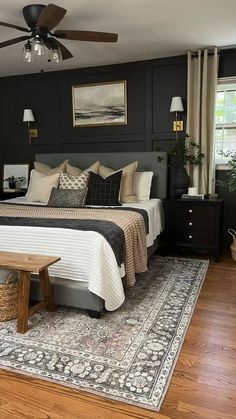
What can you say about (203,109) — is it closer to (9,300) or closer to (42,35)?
(42,35)

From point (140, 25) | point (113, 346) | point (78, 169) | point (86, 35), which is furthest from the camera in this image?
point (78, 169)

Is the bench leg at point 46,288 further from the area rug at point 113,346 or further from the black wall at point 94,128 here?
the black wall at point 94,128

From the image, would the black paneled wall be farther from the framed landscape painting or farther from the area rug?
the area rug

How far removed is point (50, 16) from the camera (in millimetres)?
2242

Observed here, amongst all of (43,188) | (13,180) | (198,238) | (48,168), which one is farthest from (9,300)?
(13,180)

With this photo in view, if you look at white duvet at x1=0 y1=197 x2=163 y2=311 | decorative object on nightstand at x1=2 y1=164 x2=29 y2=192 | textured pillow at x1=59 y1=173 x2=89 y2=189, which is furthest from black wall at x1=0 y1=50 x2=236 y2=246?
white duvet at x1=0 y1=197 x2=163 y2=311

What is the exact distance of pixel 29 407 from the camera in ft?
5.23

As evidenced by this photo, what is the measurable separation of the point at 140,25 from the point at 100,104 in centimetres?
156

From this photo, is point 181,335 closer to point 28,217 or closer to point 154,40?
point 28,217

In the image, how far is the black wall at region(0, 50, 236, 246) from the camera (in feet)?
13.7

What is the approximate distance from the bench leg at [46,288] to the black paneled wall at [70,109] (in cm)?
267

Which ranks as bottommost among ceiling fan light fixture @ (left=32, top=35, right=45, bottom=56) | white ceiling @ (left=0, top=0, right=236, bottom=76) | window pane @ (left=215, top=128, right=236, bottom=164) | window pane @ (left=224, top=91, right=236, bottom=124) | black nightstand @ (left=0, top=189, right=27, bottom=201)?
black nightstand @ (left=0, top=189, right=27, bottom=201)

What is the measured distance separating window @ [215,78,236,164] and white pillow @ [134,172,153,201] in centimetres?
98

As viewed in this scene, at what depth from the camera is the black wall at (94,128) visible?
416 cm
